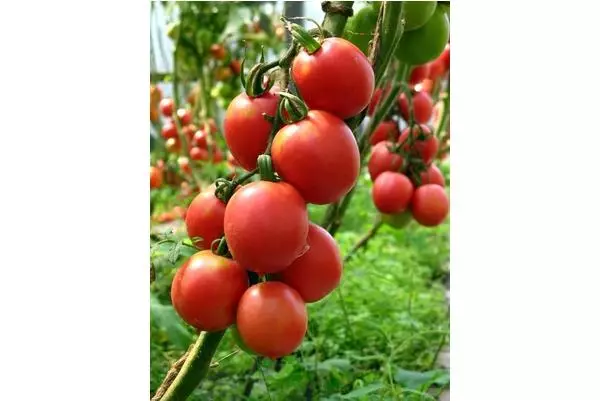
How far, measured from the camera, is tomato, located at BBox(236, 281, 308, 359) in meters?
0.47

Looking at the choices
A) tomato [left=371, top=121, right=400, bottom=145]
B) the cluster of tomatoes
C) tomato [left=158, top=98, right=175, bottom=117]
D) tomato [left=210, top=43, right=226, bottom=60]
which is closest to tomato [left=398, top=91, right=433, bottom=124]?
tomato [left=371, top=121, right=400, bottom=145]

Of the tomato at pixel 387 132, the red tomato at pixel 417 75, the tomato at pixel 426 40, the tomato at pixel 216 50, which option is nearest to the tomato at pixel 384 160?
the tomato at pixel 387 132

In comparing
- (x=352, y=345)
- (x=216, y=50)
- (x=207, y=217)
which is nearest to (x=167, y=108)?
(x=216, y=50)

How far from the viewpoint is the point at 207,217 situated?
0.52m

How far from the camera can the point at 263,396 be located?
1000mm

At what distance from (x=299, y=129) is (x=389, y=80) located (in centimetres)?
62

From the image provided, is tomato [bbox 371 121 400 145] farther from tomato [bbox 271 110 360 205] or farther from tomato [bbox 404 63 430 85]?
tomato [bbox 271 110 360 205]

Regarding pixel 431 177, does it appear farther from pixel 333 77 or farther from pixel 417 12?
pixel 333 77

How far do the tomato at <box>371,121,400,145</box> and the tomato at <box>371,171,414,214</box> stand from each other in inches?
2.6

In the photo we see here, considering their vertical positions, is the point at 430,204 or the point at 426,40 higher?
the point at 426,40

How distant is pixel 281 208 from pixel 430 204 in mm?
685

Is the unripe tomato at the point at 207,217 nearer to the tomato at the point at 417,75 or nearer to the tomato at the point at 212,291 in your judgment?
the tomato at the point at 212,291
